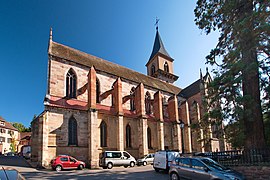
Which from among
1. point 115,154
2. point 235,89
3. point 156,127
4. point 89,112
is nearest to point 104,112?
point 89,112

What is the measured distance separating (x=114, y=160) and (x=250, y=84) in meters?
13.8

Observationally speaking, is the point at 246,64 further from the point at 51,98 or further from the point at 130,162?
the point at 51,98

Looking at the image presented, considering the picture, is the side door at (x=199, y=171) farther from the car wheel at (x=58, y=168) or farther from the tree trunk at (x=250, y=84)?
the car wheel at (x=58, y=168)

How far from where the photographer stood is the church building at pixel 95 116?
763 inches

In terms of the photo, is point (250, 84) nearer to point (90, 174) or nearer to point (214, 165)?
point (214, 165)

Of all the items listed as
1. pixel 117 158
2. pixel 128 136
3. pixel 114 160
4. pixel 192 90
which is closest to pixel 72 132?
pixel 114 160

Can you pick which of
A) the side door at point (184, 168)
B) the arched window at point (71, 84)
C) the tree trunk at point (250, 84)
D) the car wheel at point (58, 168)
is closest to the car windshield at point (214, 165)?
the side door at point (184, 168)

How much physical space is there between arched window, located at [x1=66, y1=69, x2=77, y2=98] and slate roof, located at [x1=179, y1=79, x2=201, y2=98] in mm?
21295

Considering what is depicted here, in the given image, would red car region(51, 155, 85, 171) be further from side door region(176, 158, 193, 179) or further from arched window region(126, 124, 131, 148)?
side door region(176, 158, 193, 179)

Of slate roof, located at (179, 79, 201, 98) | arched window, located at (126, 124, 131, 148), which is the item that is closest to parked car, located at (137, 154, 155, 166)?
arched window, located at (126, 124, 131, 148)

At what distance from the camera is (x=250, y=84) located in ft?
38.4

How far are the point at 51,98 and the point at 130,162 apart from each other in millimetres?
10553

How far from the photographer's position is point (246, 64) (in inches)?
405

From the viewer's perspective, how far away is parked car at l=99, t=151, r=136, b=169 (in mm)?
18953
